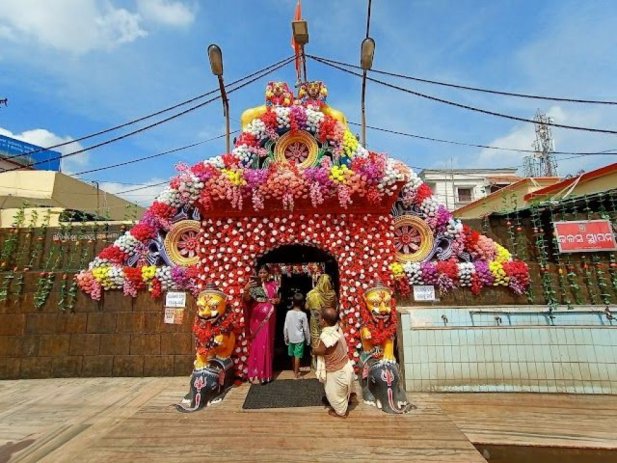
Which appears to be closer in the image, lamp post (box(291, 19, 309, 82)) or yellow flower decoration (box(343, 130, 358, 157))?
yellow flower decoration (box(343, 130, 358, 157))

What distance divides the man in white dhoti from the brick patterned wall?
10.3 ft

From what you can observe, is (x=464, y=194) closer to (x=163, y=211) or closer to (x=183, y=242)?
(x=183, y=242)

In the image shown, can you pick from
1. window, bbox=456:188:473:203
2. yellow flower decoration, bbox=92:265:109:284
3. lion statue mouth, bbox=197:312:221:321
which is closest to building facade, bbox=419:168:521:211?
window, bbox=456:188:473:203

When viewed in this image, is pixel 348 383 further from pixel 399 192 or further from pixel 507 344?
pixel 399 192

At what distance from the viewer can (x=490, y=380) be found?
5375 mm

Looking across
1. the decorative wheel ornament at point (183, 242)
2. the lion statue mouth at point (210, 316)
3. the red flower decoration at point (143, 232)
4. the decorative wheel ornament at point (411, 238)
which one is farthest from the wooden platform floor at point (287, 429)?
the red flower decoration at point (143, 232)

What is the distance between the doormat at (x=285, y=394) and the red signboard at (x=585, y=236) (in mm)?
5388

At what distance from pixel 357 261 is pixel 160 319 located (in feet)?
12.3

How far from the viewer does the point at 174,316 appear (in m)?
6.65

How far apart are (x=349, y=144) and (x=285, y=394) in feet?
14.3

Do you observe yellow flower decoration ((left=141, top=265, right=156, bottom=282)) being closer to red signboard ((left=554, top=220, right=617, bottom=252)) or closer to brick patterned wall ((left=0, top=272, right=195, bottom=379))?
brick patterned wall ((left=0, top=272, right=195, bottom=379))

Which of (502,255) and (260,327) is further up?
(502,255)

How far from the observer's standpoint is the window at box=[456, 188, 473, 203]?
97.6ft

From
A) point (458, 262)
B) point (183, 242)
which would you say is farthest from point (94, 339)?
point (458, 262)
